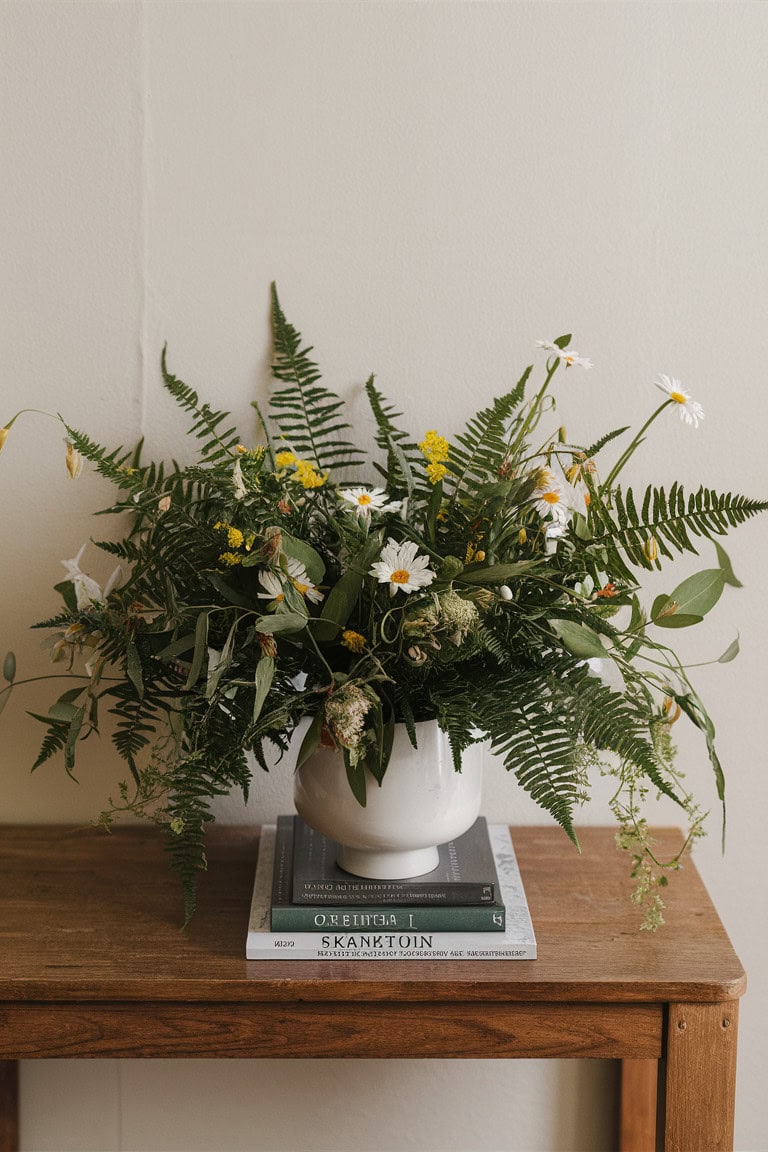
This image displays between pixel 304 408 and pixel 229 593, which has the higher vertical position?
pixel 304 408

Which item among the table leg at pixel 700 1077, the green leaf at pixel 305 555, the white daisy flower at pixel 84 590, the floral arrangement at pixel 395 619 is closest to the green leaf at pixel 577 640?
the floral arrangement at pixel 395 619

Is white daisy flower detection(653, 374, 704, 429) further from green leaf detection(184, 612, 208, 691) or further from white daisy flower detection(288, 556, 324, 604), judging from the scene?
green leaf detection(184, 612, 208, 691)

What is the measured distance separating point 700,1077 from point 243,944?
441mm

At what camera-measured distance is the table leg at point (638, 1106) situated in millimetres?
1245

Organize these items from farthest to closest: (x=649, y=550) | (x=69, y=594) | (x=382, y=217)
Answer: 1. (x=382, y=217)
2. (x=69, y=594)
3. (x=649, y=550)

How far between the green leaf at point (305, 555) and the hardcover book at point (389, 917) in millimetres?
317

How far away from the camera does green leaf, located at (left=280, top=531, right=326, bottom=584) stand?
0.87 meters

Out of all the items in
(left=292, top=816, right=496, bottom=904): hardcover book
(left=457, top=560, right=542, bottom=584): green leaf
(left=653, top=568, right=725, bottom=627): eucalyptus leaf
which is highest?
(left=457, top=560, right=542, bottom=584): green leaf

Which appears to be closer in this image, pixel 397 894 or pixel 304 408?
pixel 397 894

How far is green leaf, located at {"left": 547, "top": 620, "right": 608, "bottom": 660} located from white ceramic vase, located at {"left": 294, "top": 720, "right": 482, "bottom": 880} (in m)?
0.15

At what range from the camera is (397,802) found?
0.93 m

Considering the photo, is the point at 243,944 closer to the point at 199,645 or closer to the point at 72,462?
the point at 199,645

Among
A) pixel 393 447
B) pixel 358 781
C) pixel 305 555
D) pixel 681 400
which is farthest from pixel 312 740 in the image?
pixel 681 400

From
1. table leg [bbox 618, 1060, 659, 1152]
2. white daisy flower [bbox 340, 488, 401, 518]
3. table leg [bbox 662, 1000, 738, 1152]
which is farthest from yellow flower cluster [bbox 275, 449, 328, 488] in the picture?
table leg [bbox 618, 1060, 659, 1152]
